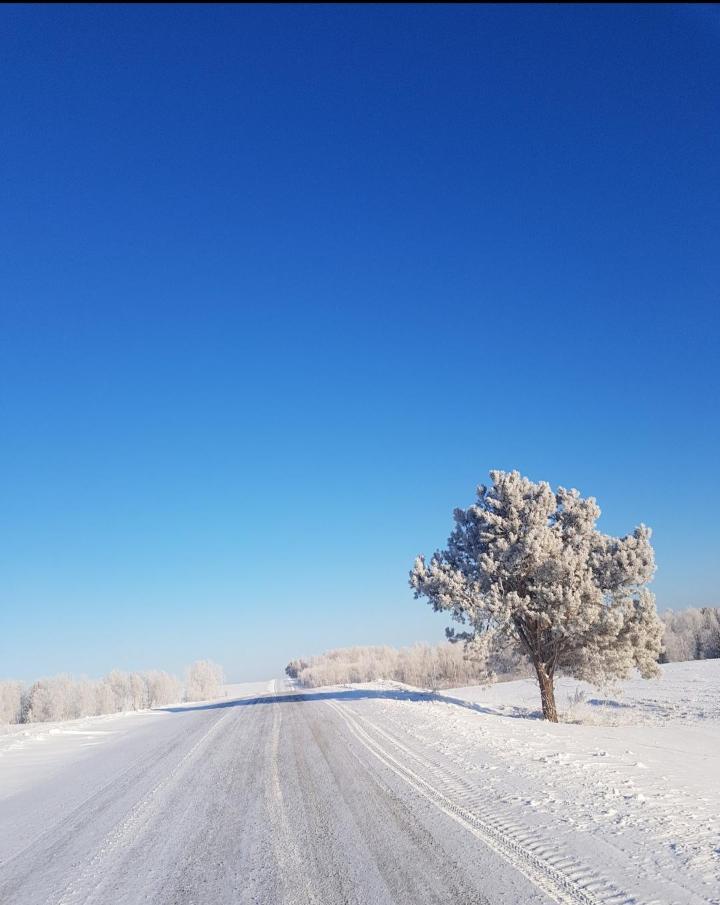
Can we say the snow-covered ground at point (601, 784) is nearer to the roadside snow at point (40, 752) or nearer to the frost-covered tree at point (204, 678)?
the roadside snow at point (40, 752)

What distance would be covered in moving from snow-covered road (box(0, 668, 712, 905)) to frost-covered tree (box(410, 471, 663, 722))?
777 cm

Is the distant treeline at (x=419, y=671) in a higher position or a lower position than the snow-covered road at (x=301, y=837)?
lower

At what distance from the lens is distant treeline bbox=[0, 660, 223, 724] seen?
231 ft

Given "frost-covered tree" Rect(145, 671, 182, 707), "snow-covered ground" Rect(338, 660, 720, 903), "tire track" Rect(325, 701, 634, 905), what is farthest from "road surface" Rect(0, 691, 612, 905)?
"frost-covered tree" Rect(145, 671, 182, 707)

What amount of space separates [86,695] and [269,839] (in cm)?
8254

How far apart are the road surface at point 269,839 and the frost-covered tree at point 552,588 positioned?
29.4ft

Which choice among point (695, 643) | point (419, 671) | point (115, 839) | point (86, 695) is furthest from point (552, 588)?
point (86, 695)

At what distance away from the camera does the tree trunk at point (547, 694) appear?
64.1 feet

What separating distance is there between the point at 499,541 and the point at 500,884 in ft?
50.0

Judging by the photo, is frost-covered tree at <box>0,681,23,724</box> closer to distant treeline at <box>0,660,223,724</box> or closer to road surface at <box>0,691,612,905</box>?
distant treeline at <box>0,660,223,724</box>

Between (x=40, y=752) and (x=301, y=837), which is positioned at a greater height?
(x=301, y=837)

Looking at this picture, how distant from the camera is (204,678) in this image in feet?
352

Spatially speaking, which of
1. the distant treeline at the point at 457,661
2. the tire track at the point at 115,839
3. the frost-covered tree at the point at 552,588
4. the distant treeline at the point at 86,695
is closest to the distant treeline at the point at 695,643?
the distant treeline at the point at 457,661

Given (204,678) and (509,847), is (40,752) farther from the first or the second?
(204,678)
